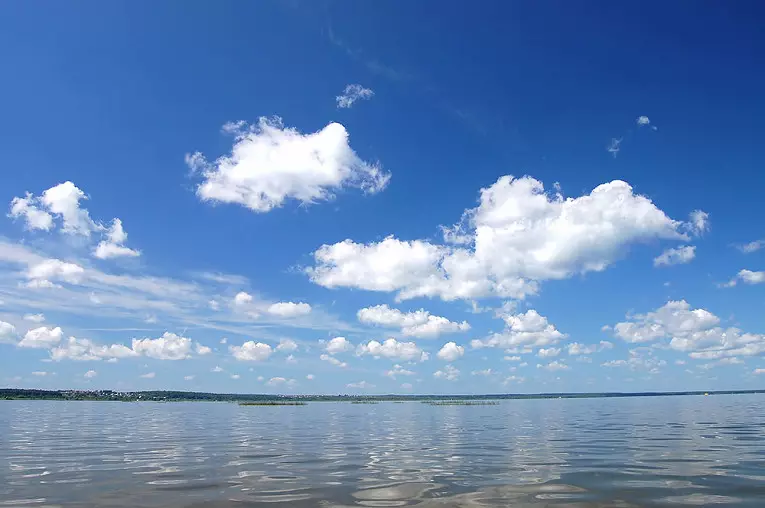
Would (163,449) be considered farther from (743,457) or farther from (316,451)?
(743,457)

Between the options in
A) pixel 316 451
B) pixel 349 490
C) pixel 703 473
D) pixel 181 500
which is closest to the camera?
pixel 181 500

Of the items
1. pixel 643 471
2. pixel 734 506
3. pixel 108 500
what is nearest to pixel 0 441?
pixel 108 500

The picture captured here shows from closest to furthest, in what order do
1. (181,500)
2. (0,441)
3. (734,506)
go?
1. (734,506)
2. (181,500)
3. (0,441)

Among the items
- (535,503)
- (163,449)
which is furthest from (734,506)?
(163,449)

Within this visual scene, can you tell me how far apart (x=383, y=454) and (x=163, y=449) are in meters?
20.1

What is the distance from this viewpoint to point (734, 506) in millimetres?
21938

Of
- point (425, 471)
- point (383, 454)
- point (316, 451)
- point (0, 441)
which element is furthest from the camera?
point (0, 441)

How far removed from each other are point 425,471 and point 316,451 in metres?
15.7

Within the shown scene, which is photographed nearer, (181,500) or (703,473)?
(181,500)

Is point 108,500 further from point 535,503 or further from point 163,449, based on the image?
point 163,449

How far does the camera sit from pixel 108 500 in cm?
2430

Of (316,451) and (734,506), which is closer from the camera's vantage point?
(734,506)

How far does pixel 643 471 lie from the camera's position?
31281mm

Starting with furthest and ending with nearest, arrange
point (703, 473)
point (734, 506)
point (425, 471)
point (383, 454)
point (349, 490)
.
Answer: point (383, 454) < point (425, 471) < point (703, 473) < point (349, 490) < point (734, 506)
